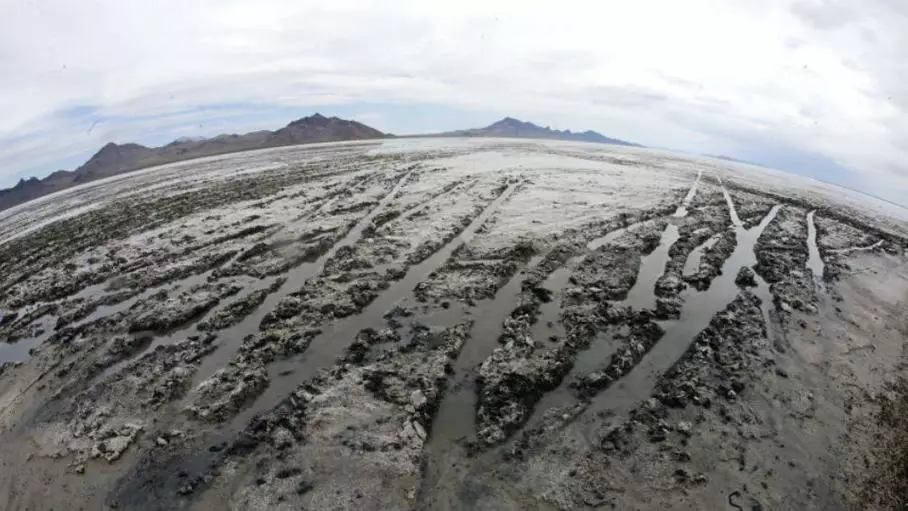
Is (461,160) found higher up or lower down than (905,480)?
higher up

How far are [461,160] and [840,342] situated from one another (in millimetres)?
43429

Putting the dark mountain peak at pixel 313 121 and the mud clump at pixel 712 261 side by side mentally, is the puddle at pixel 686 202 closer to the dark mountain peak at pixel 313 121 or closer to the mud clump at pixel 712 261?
the mud clump at pixel 712 261

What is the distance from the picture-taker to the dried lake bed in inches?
333

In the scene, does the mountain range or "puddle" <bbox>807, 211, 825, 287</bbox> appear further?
the mountain range

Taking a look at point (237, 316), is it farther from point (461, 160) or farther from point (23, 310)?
point (461, 160)

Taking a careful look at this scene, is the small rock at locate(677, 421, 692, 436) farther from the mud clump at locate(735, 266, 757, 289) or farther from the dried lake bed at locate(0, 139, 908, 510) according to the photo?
the mud clump at locate(735, 266, 757, 289)

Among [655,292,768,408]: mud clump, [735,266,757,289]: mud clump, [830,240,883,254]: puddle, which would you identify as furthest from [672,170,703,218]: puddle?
[655,292,768,408]: mud clump

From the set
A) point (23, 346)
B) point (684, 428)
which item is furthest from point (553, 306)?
point (23, 346)

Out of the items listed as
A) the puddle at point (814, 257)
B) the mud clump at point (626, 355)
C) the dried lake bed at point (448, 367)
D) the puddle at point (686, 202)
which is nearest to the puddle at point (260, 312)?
the dried lake bed at point (448, 367)

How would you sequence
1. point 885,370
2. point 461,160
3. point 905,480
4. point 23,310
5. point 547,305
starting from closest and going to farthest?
point 905,480
point 885,370
point 547,305
point 23,310
point 461,160

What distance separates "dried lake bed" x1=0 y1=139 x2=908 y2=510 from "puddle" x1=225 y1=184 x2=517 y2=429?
2.8 inches

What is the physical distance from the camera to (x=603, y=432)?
9.43 m

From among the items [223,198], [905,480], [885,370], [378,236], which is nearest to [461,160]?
[223,198]

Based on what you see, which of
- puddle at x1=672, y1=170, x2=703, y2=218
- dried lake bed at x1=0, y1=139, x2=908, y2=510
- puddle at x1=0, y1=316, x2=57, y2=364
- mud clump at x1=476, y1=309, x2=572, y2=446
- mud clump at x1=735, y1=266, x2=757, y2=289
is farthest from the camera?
puddle at x1=672, y1=170, x2=703, y2=218
